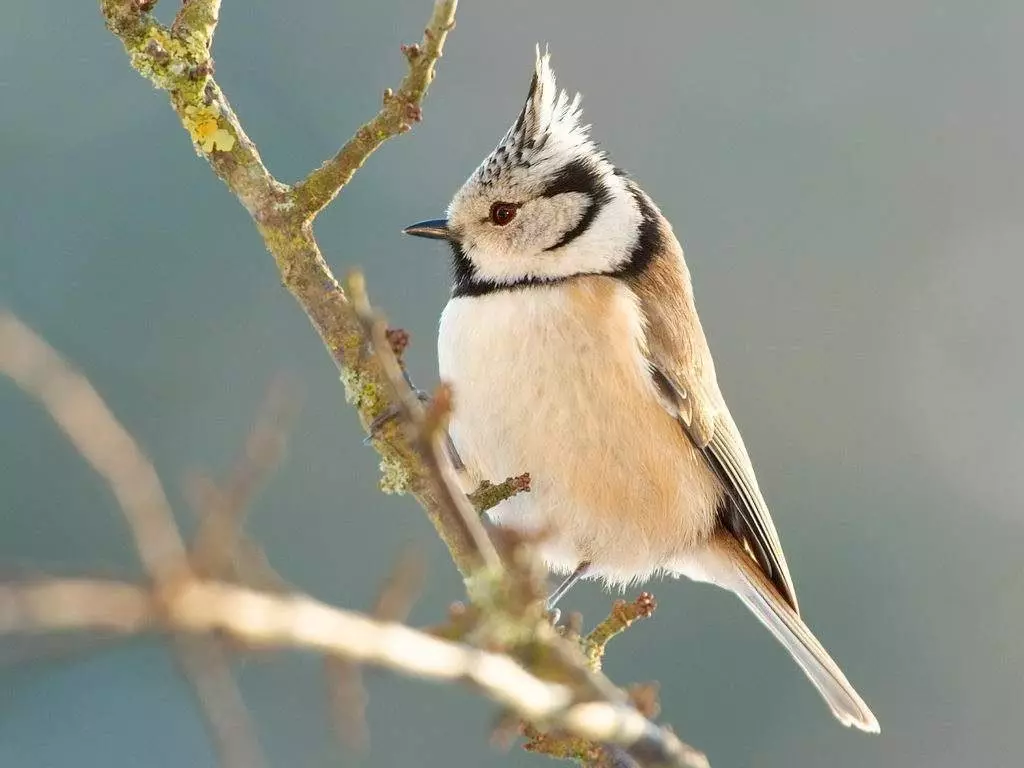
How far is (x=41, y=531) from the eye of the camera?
416 cm

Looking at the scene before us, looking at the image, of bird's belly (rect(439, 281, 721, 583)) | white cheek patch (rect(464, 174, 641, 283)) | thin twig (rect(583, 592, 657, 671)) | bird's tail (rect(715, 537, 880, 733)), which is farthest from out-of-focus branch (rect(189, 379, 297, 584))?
bird's tail (rect(715, 537, 880, 733))

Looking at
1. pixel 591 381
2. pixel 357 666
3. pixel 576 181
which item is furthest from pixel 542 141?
pixel 357 666

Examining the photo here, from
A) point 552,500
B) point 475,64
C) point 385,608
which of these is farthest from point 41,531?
point 385,608

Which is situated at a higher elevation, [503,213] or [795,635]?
[503,213]

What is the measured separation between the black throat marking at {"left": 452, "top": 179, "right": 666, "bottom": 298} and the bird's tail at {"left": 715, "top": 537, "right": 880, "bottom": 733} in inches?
28.6

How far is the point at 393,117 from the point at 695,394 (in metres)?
1.18

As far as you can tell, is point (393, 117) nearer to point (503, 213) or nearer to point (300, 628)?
point (503, 213)

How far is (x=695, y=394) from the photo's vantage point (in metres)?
2.94

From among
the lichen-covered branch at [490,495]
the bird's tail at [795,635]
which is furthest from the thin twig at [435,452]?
the bird's tail at [795,635]

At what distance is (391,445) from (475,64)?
4.01 m

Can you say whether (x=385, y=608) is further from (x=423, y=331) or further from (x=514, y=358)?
(x=423, y=331)

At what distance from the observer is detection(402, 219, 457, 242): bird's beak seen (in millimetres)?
2977

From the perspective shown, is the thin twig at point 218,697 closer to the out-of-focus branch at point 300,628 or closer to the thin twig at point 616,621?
the out-of-focus branch at point 300,628

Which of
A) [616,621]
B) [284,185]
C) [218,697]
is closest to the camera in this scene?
[218,697]
